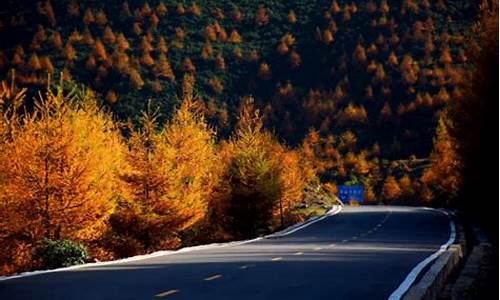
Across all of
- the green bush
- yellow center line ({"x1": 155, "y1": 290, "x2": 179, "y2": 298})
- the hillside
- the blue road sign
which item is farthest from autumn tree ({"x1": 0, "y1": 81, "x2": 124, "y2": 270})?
the hillside

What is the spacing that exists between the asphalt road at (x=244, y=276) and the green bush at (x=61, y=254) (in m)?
2.89

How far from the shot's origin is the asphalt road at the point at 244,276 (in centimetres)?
1415

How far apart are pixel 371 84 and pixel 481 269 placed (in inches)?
6419

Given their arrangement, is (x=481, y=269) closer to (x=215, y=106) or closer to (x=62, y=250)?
(x=62, y=250)

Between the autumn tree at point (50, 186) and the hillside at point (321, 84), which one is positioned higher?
the hillside at point (321, 84)

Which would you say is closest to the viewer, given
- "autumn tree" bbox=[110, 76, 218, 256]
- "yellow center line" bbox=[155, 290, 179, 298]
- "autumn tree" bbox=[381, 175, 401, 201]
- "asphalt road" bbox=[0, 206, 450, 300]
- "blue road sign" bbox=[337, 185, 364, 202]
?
"yellow center line" bbox=[155, 290, 179, 298]

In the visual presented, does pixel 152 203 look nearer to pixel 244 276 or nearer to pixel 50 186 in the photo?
pixel 50 186

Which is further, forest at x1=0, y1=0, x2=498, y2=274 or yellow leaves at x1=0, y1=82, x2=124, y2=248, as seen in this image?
forest at x1=0, y1=0, x2=498, y2=274

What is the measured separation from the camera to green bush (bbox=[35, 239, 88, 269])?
84.0 feet

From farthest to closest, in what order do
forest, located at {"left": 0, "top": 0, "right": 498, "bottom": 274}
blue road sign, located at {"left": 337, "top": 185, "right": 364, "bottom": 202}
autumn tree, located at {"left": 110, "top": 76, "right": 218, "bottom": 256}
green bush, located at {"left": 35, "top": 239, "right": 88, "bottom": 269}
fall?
blue road sign, located at {"left": 337, "top": 185, "right": 364, "bottom": 202} → autumn tree, located at {"left": 110, "top": 76, "right": 218, "bottom": 256} → forest, located at {"left": 0, "top": 0, "right": 498, "bottom": 274} → green bush, located at {"left": 35, "top": 239, "right": 88, "bottom": 269}

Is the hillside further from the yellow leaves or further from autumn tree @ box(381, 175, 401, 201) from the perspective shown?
the yellow leaves

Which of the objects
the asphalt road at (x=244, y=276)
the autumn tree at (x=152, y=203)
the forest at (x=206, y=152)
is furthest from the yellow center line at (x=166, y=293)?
the autumn tree at (x=152, y=203)

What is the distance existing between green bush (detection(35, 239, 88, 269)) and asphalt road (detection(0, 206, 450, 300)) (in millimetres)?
2894

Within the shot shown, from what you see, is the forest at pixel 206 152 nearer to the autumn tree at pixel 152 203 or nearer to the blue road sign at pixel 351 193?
the autumn tree at pixel 152 203
